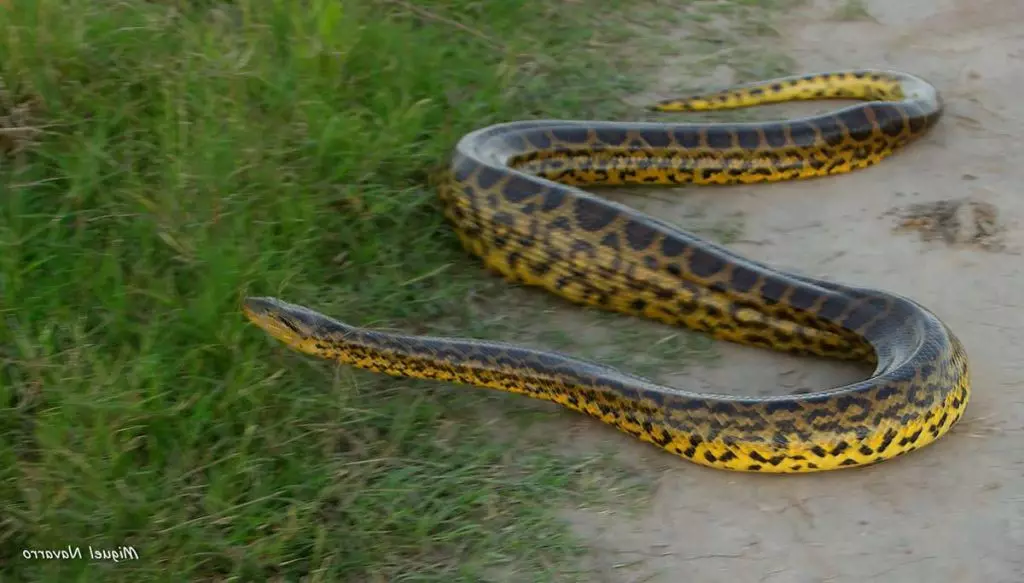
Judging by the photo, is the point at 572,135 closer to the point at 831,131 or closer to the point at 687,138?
the point at 687,138

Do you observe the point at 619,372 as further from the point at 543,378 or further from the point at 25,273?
the point at 25,273

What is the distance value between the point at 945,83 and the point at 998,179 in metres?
1.67

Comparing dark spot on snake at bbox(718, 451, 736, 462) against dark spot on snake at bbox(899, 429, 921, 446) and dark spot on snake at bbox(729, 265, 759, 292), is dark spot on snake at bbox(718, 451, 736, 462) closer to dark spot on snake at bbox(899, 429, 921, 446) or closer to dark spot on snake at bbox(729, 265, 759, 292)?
dark spot on snake at bbox(899, 429, 921, 446)

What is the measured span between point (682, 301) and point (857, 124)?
2447 millimetres

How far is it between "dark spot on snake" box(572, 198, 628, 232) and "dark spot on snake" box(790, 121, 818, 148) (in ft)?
6.18

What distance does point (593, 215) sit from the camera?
6246 millimetres

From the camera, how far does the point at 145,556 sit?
414 centimetres

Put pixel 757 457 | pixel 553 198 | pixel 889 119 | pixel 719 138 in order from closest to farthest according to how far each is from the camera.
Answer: pixel 757 457
pixel 553 198
pixel 719 138
pixel 889 119

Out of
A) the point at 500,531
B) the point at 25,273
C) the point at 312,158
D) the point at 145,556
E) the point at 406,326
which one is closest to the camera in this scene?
the point at 145,556

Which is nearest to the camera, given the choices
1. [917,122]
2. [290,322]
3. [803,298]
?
[290,322]

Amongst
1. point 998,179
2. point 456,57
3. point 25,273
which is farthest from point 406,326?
point 998,179

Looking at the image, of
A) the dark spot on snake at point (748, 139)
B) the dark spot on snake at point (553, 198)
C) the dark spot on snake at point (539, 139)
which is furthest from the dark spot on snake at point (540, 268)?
the dark spot on snake at point (748, 139)

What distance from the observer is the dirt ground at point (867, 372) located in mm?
4441

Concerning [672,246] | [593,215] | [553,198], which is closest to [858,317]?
[672,246]
